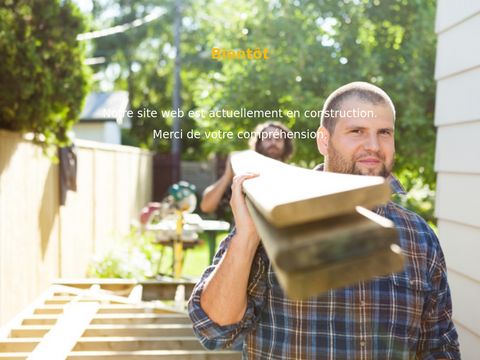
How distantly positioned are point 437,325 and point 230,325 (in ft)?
2.30

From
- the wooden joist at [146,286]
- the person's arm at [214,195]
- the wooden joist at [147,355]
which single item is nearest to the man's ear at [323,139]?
the wooden joist at [147,355]

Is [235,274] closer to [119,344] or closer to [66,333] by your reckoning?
[119,344]

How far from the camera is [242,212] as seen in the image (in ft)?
4.17

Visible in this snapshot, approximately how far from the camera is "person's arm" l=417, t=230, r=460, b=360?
67.2 inches

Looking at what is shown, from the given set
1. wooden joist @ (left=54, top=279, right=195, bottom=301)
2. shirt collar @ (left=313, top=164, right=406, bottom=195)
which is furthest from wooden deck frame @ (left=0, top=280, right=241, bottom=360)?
shirt collar @ (left=313, top=164, right=406, bottom=195)

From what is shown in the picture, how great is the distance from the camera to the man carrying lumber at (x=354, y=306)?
61.9 inches

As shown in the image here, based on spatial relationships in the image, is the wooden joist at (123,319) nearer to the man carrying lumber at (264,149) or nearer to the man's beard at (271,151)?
the man carrying lumber at (264,149)

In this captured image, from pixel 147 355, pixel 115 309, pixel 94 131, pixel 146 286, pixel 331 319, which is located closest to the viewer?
pixel 331 319

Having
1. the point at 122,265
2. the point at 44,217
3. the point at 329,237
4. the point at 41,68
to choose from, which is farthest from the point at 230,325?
the point at 122,265

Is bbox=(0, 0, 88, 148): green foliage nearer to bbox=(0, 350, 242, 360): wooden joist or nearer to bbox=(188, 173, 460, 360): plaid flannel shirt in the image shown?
bbox=(0, 350, 242, 360): wooden joist

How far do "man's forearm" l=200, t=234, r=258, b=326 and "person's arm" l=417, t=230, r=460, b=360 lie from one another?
640 mm

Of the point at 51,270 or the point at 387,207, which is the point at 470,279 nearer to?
A: the point at 387,207

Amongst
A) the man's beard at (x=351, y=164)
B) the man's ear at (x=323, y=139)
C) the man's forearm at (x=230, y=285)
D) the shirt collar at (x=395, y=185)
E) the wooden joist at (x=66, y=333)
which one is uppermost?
the man's ear at (x=323, y=139)

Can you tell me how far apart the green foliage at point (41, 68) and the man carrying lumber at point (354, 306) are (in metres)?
3.46
